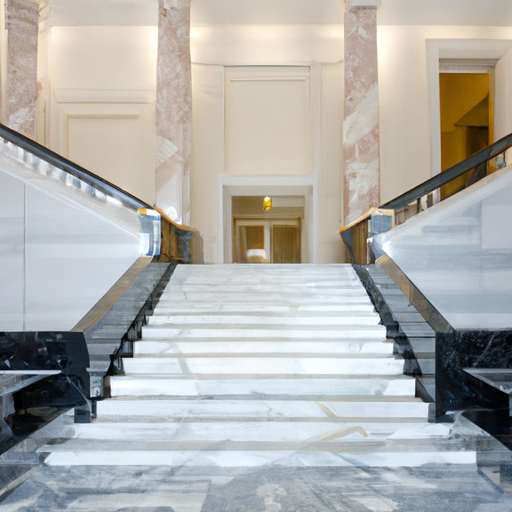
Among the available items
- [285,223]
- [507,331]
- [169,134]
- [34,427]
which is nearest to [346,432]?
[507,331]

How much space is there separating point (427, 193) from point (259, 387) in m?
3.42

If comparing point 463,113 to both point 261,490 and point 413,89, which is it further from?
point 261,490

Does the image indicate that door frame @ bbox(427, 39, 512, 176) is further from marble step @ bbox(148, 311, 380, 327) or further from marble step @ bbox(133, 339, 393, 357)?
marble step @ bbox(133, 339, 393, 357)

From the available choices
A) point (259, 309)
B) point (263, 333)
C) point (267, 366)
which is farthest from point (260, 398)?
point (259, 309)

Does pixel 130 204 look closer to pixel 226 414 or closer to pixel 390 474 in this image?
pixel 226 414

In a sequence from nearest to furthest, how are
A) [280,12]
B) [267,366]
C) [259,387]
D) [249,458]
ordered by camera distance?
[249,458] < [259,387] < [267,366] < [280,12]

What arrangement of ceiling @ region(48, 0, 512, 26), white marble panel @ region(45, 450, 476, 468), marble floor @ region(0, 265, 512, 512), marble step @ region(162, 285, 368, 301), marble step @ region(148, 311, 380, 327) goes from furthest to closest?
ceiling @ region(48, 0, 512, 26) → marble step @ region(162, 285, 368, 301) → marble step @ region(148, 311, 380, 327) → white marble panel @ region(45, 450, 476, 468) → marble floor @ region(0, 265, 512, 512)

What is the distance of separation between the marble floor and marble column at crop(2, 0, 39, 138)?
20.3ft

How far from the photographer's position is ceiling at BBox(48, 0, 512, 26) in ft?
30.3

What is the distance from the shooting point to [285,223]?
1407cm

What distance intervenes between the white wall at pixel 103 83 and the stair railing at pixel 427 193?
18.5 feet

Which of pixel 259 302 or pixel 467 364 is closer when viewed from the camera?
pixel 467 364

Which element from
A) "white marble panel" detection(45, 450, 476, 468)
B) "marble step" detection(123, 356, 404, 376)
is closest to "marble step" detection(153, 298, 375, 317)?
"marble step" detection(123, 356, 404, 376)

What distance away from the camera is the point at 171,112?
28.3ft
